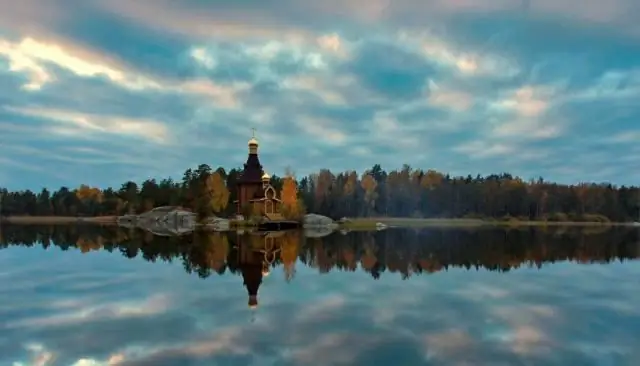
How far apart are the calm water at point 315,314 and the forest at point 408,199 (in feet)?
247

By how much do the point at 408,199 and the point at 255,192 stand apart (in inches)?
1949

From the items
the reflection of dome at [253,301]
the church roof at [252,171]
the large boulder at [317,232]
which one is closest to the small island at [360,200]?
the church roof at [252,171]

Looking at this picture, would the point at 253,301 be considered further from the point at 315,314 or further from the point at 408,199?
the point at 408,199

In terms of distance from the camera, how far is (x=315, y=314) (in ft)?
44.0

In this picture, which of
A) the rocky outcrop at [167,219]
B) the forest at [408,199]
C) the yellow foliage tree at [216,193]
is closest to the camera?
the rocky outcrop at [167,219]

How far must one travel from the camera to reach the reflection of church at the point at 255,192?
253ft

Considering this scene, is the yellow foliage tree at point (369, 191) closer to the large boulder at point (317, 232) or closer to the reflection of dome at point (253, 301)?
the large boulder at point (317, 232)

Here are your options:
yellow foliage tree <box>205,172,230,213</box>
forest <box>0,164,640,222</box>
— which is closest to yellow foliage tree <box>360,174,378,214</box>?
forest <box>0,164,640,222</box>

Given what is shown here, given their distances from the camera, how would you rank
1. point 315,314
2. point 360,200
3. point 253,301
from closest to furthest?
point 315,314
point 253,301
point 360,200

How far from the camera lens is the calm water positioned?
9.94 metres

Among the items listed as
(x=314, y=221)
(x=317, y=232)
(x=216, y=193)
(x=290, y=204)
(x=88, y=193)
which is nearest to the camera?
(x=317, y=232)

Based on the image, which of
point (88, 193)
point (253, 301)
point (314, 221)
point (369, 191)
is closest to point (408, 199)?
point (369, 191)

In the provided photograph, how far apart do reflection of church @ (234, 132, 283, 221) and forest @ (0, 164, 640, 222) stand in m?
14.6

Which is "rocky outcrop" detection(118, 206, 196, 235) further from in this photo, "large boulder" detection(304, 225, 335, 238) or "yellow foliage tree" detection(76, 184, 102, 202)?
"yellow foliage tree" detection(76, 184, 102, 202)
